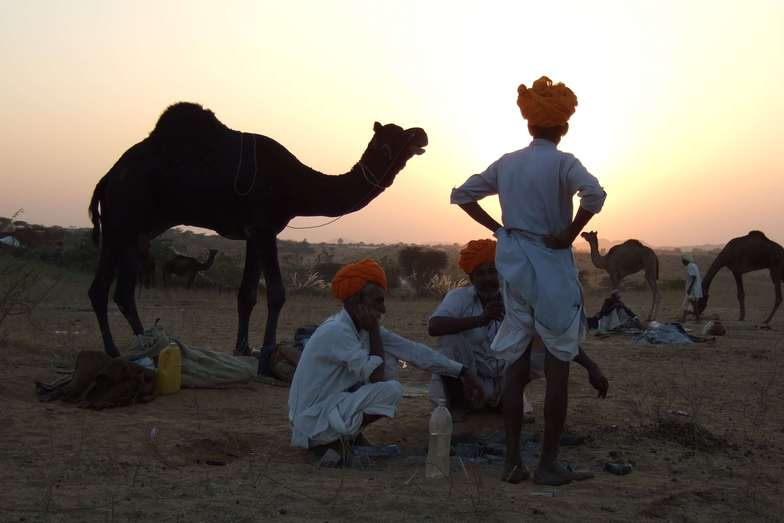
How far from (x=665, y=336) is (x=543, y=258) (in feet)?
28.3

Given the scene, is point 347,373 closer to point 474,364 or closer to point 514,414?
point 514,414

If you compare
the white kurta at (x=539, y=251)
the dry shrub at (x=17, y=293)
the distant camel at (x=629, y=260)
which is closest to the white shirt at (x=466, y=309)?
the white kurta at (x=539, y=251)

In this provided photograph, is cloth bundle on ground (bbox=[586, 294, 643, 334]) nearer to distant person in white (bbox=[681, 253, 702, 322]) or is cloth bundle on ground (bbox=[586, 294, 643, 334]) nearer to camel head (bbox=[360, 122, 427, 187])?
distant person in white (bbox=[681, 253, 702, 322])

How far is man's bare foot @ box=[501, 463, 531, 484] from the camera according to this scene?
4.62 meters

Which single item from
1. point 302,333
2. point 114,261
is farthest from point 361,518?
point 114,261

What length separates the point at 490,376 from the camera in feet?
20.1

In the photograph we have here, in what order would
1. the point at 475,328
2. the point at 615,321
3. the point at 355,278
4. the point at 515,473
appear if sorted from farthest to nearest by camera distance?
the point at 615,321 → the point at 475,328 → the point at 355,278 → the point at 515,473

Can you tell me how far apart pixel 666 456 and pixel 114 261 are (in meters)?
6.04

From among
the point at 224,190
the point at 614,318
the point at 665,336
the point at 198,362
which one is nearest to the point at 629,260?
the point at 614,318

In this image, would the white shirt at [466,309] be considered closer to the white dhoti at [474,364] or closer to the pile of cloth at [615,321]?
the white dhoti at [474,364]

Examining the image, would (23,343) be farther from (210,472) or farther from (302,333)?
(210,472)

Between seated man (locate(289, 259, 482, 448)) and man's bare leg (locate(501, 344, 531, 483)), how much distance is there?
0.65 meters

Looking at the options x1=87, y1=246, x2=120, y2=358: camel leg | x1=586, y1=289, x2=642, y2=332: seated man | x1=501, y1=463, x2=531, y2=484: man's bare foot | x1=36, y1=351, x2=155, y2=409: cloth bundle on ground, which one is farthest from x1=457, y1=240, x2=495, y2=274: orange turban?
x1=586, y1=289, x2=642, y2=332: seated man

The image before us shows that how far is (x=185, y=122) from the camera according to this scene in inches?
352
